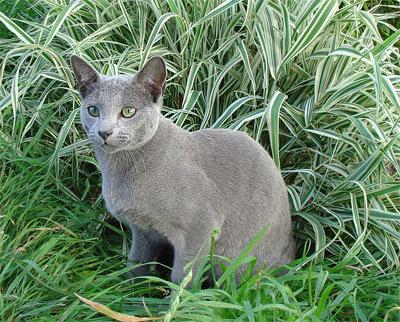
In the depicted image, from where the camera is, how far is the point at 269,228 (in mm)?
2662

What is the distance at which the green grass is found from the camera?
2.64m

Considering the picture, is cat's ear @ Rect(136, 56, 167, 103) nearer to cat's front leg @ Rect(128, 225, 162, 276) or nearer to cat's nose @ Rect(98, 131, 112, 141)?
cat's nose @ Rect(98, 131, 112, 141)

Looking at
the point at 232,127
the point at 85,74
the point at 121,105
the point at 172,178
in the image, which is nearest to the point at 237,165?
the point at 172,178

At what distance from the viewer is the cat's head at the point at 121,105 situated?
232 cm

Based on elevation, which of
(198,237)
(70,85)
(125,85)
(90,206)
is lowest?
(90,206)

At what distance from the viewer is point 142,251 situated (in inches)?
108

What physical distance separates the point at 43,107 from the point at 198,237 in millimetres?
1161

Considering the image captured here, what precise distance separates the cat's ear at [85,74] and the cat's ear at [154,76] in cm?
16

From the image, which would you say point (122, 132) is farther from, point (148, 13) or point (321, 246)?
point (148, 13)

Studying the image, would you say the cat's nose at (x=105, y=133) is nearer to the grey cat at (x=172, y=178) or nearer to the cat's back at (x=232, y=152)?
the grey cat at (x=172, y=178)

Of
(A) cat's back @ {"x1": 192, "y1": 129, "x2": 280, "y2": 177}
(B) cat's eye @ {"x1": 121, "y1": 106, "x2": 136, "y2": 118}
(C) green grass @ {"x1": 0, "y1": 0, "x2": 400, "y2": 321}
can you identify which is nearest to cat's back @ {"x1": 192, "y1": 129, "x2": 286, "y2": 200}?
(A) cat's back @ {"x1": 192, "y1": 129, "x2": 280, "y2": 177}

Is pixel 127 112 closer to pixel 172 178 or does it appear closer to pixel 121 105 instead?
pixel 121 105

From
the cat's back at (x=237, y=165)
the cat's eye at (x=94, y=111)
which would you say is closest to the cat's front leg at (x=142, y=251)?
the cat's back at (x=237, y=165)

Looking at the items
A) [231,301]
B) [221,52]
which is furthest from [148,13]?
[231,301]
